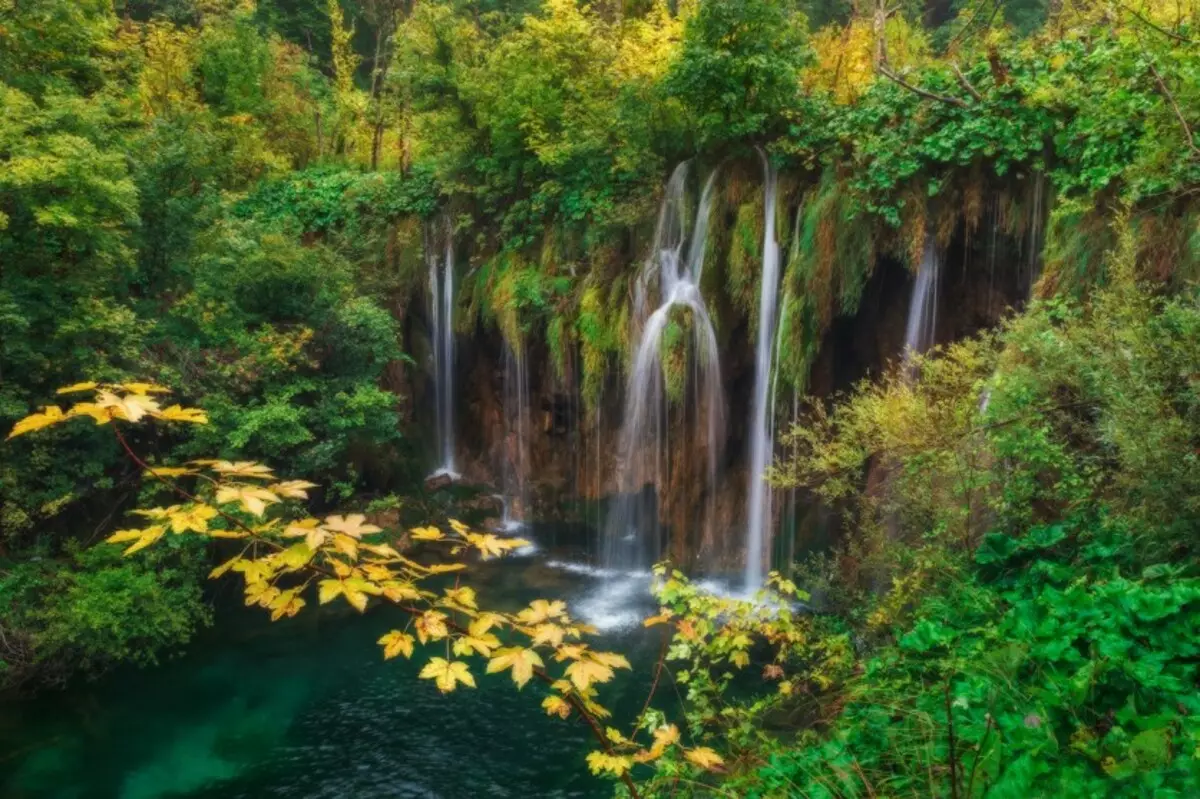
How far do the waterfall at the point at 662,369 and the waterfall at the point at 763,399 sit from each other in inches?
33.3

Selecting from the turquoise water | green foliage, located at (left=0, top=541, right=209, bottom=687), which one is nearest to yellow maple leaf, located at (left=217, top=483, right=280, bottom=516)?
the turquoise water

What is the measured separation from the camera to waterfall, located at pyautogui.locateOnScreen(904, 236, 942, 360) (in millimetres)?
9844

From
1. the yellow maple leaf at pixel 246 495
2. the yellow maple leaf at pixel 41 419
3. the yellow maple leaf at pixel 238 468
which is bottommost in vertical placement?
Result: the yellow maple leaf at pixel 246 495

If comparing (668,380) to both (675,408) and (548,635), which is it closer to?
(675,408)

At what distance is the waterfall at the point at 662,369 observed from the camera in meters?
12.2

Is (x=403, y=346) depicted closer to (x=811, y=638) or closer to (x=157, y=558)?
(x=157, y=558)

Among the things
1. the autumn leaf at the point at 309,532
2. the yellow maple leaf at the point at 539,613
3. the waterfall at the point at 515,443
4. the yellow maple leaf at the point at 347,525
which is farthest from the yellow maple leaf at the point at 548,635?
the waterfall at the point at 515,443

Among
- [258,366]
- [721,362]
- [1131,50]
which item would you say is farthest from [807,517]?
[258,366]

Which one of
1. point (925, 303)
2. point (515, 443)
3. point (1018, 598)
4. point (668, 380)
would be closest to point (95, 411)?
point (1018, 598)

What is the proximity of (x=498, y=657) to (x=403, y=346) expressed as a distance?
615 inches

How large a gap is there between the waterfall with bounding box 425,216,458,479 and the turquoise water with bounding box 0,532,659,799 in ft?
21.3

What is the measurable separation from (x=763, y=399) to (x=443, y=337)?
8.45 metres

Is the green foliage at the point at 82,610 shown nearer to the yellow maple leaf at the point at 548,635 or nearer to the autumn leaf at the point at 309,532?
the autumn leaf at the point at 309,532

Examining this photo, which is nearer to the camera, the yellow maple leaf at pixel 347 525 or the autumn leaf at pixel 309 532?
the autumn leaf at pixel 309 532
